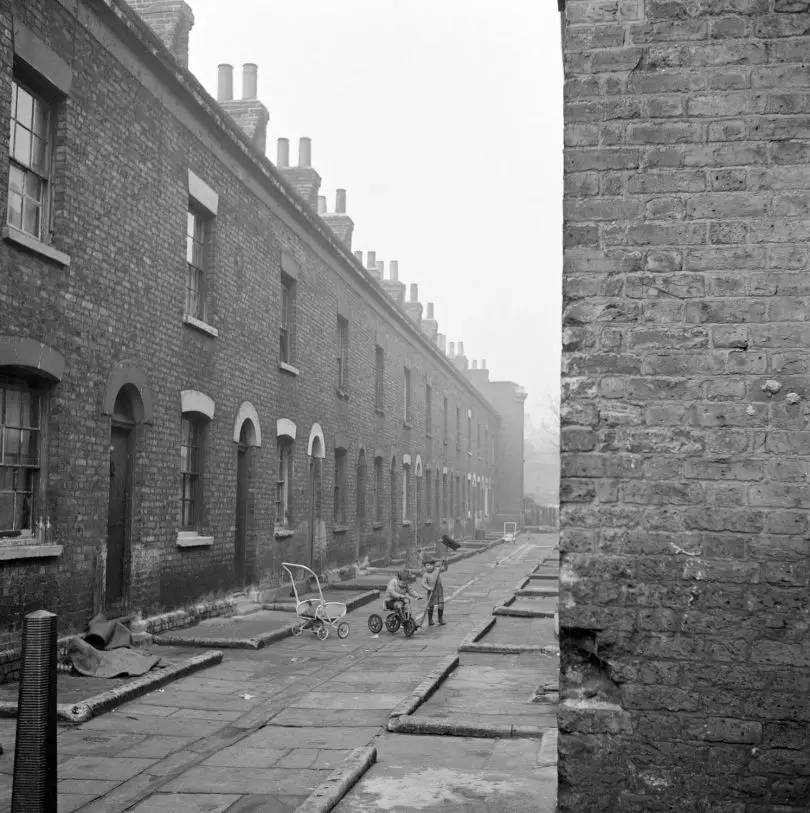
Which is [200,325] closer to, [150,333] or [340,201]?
[150,333]

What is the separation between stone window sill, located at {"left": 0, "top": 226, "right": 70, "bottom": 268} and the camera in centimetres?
951

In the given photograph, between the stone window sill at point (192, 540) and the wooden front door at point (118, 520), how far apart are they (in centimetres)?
145

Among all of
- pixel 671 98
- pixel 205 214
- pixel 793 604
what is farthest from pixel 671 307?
pixel 205 214

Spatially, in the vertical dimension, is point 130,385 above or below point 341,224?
below

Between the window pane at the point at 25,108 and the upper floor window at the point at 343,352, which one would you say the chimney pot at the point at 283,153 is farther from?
the window pane at the point at 25,108

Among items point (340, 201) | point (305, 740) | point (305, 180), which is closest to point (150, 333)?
point (305, 740)

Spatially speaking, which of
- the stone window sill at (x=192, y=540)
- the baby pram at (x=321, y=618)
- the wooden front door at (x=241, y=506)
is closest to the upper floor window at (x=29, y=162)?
the stone window sill at (x=192, y=540)

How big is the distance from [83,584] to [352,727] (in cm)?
420

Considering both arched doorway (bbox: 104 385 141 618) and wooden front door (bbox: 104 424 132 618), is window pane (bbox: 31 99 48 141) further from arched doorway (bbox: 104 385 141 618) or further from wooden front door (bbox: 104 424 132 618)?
wooden front door (bbox: 104 424 132 618)

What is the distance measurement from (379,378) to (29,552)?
18.5 m

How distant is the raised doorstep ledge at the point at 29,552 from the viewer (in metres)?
9.55

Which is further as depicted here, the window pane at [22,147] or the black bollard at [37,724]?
A: the window pane at [22,147]

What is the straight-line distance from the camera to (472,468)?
4922cm

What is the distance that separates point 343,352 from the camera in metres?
23.8
